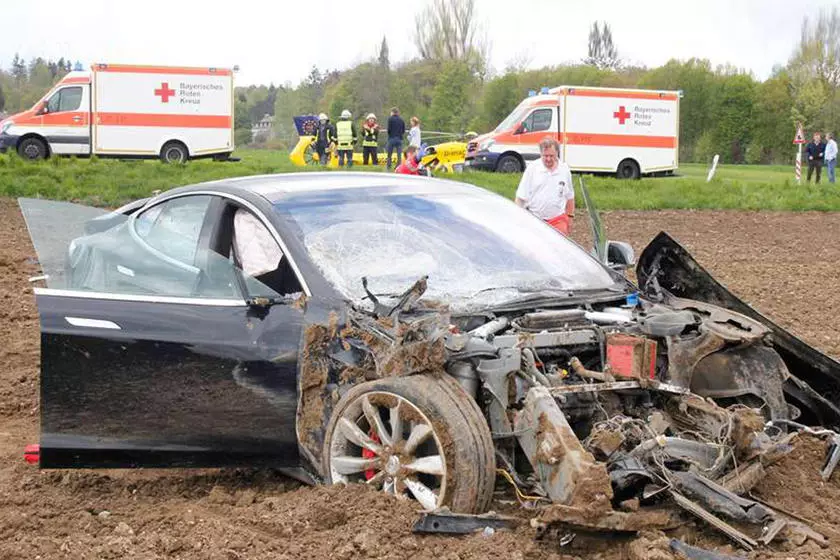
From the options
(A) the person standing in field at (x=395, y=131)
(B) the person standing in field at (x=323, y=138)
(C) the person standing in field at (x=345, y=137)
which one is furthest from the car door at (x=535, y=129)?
(B) the person standing in field at (x=323, y=138)

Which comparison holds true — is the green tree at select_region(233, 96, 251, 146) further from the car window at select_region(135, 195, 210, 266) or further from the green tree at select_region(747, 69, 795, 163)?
the car window at select_region(135, 195, 210, 266)

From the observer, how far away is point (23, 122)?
2823cm

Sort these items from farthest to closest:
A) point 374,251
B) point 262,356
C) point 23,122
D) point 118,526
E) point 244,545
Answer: point 23,122 → point 374,251 → point 262,356 → point 118,526 → point 244,545

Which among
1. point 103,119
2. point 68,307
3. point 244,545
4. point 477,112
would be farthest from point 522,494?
point 477,112

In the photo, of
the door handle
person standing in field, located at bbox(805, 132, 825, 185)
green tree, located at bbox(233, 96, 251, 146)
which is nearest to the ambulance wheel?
person standing in field, located at bbox(805, 132, 825, 185)

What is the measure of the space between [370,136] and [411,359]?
2475 cm

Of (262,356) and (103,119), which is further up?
(103,119)

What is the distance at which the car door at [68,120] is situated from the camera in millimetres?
28609

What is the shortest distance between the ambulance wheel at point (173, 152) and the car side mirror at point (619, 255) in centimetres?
2418

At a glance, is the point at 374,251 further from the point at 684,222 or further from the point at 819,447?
the point at 684,222

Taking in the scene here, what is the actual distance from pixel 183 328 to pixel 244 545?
4.26ft

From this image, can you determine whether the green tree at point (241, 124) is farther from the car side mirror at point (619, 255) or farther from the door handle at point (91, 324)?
the door handle at point (91, 324)

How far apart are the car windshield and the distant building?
65.8m

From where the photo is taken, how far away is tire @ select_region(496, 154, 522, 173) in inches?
1166
